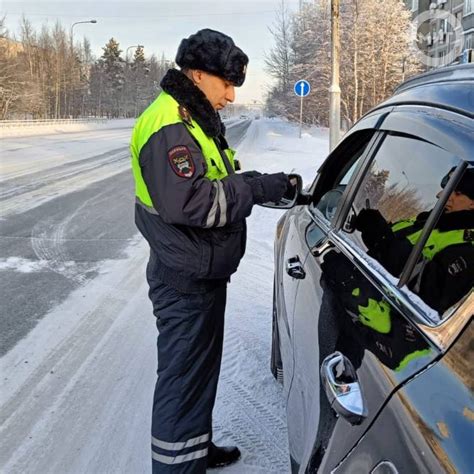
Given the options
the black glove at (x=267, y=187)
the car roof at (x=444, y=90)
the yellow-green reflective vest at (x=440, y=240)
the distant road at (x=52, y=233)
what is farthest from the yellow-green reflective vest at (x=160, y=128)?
the distant road at (x=52, y=233)

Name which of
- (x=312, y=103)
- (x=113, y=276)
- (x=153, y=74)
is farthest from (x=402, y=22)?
(x=153, y=74)

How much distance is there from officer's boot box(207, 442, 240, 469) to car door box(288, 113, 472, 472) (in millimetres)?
766

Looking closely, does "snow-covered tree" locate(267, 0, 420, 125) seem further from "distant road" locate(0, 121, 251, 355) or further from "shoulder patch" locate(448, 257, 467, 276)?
"shoulder patch" locate(448, 257, 467, 276)

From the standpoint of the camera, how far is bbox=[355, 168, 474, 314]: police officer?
1381mm

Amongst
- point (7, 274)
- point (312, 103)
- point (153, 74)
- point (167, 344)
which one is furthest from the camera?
point (153, 74)

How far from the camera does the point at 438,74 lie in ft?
6.35

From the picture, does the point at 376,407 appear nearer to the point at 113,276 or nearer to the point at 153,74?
the point at 113,276

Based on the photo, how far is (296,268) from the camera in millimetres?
2426

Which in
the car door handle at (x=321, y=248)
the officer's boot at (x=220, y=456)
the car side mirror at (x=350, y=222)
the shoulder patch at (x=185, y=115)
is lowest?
the officer's boot at (x=220, y=456)

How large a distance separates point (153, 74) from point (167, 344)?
4676 inches

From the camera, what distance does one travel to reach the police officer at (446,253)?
1.38m

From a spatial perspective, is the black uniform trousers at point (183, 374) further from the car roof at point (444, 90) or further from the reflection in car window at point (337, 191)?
the car roof at point (444, 90)

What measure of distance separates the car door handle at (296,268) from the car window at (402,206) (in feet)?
0.91

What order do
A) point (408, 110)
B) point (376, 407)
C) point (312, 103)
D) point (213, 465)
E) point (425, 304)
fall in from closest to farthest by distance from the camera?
1. point (376, 407)
2. point (425, 304)
3. point (408, 110)
4. point (213, 465)
5. point (312, 103)
